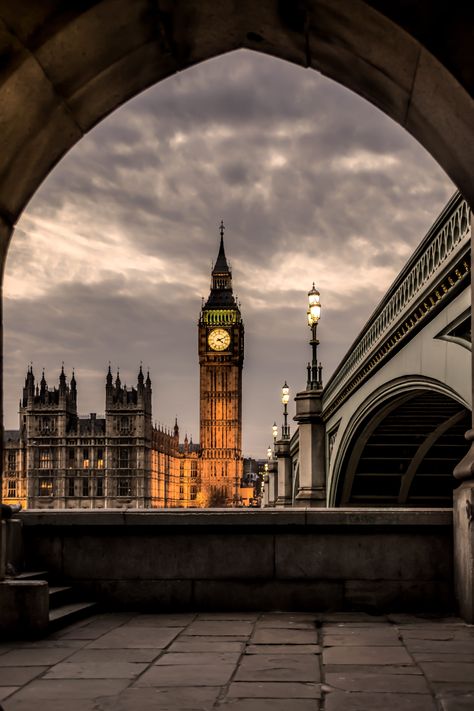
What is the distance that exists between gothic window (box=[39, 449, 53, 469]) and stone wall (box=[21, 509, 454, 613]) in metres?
141

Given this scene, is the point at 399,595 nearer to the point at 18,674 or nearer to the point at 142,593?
the point at 142,593

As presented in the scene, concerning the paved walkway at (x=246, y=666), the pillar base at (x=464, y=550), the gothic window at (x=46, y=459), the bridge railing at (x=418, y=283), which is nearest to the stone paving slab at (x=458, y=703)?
the paved walkway at (x=246, y=666)

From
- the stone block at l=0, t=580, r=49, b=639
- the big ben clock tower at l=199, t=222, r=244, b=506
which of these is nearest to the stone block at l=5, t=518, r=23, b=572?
the stone block at l=0, t=580, r=49, b=639

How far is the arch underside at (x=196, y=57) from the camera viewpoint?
438 cm

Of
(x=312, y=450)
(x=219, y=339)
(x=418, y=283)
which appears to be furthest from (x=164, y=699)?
(x=219, y=339)

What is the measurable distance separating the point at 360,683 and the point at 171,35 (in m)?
4.07

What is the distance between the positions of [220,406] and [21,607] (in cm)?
16927

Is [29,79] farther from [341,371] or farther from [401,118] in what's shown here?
[341,371]

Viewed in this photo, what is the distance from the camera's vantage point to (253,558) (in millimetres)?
8891

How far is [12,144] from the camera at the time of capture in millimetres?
4559

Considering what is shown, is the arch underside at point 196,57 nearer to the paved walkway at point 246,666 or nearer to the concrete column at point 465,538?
the paved walkway at point 246,666

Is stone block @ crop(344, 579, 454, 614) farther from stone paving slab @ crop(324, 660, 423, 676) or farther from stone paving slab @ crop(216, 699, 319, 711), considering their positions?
stone paving slab @ crop(216, 699, 319, 711)

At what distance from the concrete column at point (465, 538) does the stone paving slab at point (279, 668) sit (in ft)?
7.13

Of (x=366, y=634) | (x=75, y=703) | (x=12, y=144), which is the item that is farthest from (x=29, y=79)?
(x=366, y=634)
